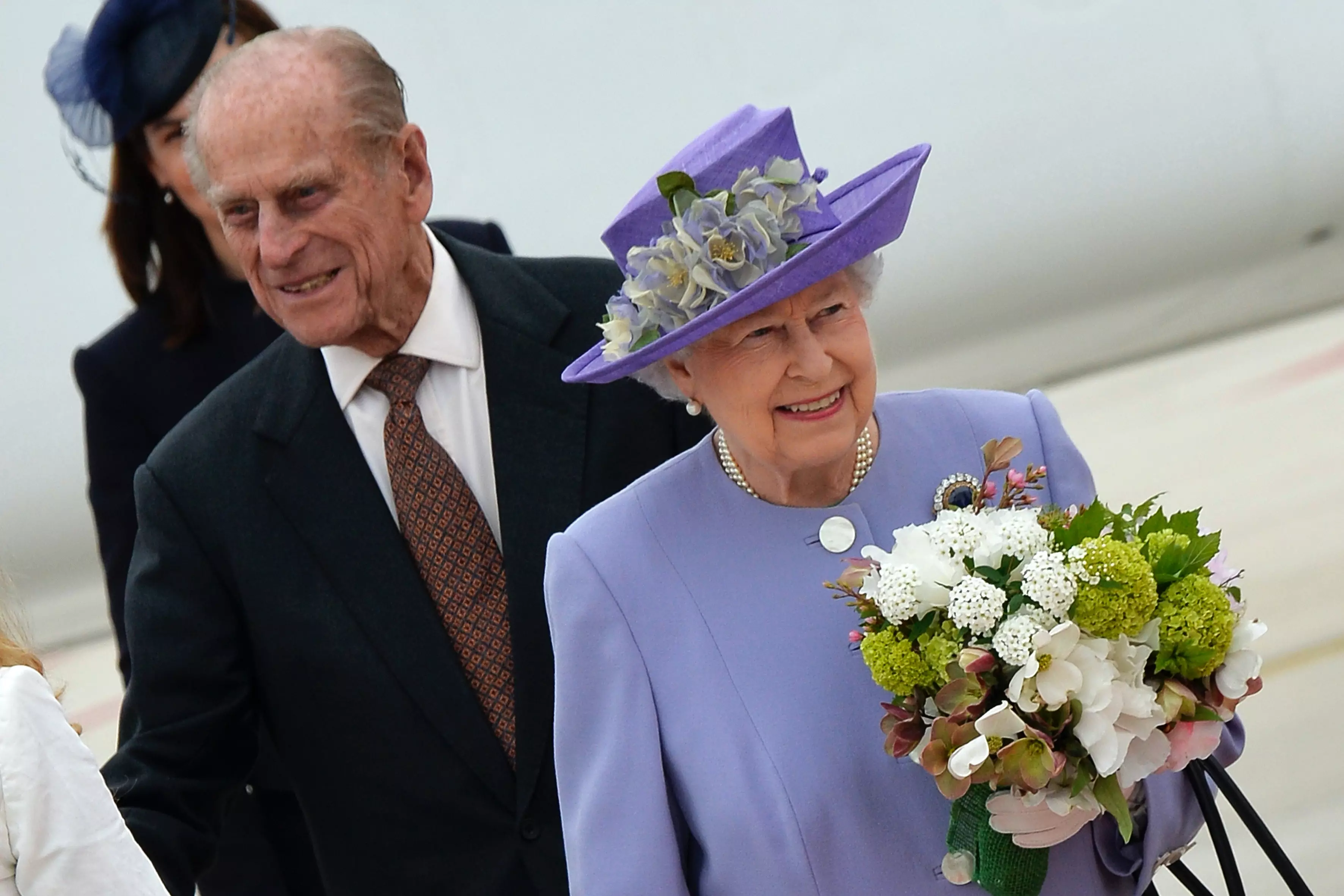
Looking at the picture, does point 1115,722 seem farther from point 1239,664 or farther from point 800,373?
point 800,373

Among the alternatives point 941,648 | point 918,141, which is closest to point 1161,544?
point 941,648

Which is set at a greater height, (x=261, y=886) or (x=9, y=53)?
(x=9, y=53)

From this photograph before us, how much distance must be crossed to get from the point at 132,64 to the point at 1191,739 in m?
2.20

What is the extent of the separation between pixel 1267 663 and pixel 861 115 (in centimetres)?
326

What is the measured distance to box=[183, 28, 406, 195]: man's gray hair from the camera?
2418 mm

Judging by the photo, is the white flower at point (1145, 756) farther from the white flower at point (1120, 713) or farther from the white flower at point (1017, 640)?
the white flower at point (1017, 640)

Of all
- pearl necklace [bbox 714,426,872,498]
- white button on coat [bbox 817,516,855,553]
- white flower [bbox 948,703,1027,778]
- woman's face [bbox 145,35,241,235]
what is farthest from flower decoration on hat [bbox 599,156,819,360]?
woman's face [bbox 145,35,241,235]

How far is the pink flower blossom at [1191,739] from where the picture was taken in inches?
69.4

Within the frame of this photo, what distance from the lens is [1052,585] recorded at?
171cm

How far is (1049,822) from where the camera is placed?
182cm

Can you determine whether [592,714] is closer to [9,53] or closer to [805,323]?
[805,323]

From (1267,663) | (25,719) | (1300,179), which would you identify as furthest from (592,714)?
(1300,179)

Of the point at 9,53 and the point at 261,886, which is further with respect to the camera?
the point at 9,53

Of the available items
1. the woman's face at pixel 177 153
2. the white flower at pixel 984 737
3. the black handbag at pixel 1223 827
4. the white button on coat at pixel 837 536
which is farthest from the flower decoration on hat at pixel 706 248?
the woman's face at pixel 177 153
